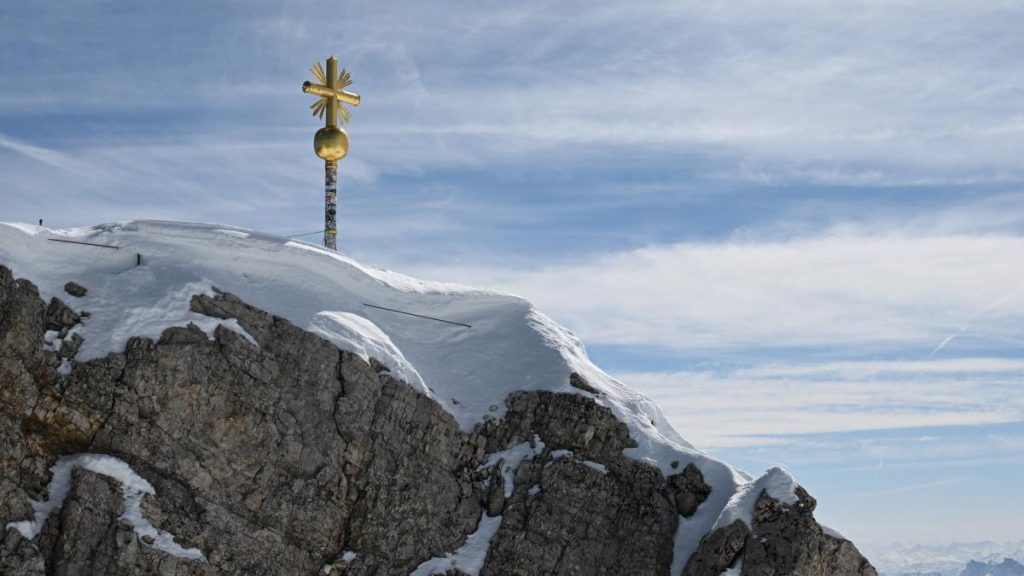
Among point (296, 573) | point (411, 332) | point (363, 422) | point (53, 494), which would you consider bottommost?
point (296, 573)

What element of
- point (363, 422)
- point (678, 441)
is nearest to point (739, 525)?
point (678, 441)

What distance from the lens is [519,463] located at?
3067cm

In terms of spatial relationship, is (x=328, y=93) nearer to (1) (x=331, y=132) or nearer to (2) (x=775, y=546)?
(1) (x=331, y=132)

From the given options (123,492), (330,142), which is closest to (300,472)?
(123,492)

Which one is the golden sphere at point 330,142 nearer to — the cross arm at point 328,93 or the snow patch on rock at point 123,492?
the cross arm at point 328,93

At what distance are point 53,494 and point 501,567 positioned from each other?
36.3 ft

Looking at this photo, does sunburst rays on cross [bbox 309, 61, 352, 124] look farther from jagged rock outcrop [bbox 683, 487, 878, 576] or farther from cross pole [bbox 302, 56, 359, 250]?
jagged rock outcrop [bbox 683, 487, 878, 576]

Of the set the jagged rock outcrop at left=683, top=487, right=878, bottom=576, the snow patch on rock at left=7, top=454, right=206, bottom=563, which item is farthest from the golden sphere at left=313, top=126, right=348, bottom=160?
the jagged rock outcrop at left=683, top=487, right=878, bottom=576

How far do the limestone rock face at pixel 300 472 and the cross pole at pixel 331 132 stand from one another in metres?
8.06

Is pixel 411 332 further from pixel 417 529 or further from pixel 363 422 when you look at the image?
pixel 417 529

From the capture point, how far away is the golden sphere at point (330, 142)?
38.3 metres

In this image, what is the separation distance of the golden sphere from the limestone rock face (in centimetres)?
926

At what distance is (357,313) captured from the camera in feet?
109

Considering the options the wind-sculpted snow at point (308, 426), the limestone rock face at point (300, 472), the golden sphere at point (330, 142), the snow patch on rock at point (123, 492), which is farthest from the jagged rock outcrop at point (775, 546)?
the golden sphere at point (330, 142)
